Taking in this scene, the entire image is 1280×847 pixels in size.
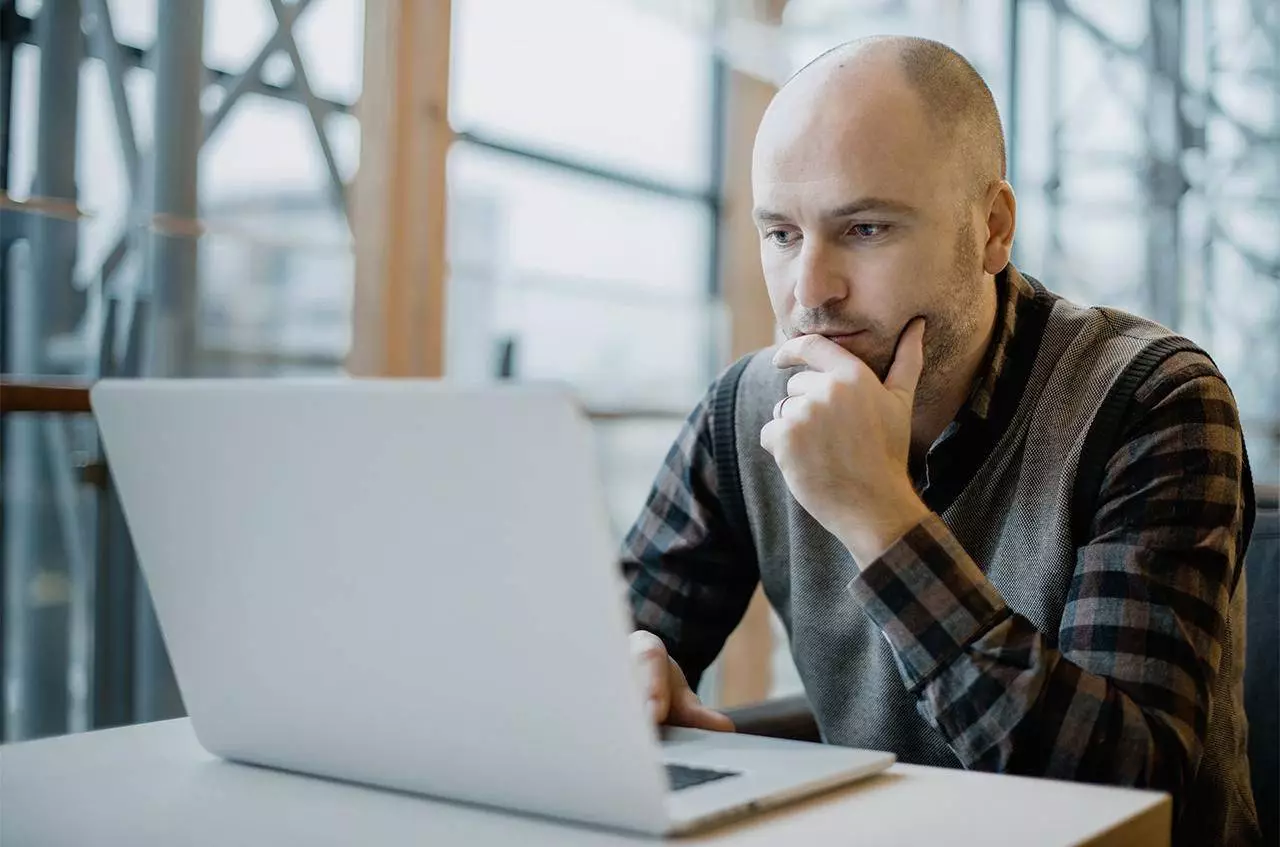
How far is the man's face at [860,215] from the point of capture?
1.19 m

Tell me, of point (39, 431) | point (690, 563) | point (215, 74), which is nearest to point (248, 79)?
point (215, 74)

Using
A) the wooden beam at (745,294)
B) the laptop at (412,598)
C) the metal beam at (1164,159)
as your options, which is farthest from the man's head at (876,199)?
the metal beam at (1164,159)

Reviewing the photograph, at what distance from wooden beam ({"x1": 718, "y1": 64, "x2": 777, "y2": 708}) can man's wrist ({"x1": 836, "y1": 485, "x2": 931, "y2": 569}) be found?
2.66m

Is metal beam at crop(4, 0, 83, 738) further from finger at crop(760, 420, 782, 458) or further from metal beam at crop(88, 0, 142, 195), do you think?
finger at crop(760, 420, 782, 458)

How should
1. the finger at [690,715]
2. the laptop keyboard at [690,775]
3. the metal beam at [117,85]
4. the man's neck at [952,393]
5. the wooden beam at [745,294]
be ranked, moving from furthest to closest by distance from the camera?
the wooden beam at [745,294], the metal beam at [117,85], the man's neck at [952,393], the finger at [690,715], the laptop keyboard at [690,775]

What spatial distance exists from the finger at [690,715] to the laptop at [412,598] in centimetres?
15

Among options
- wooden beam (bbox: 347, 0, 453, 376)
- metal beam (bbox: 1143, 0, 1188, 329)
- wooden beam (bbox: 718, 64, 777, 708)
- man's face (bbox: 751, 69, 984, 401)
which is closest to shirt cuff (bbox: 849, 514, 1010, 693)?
man's face (bbox: 751, 69, 984, 401)

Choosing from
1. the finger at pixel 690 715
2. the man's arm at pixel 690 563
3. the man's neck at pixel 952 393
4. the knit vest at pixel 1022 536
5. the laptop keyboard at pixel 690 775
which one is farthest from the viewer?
the man's arm at pixel 690 563

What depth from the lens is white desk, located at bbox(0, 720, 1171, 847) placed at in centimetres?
71

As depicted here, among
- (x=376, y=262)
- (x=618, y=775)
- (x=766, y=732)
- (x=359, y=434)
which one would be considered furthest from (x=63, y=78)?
(x=618, y=775)

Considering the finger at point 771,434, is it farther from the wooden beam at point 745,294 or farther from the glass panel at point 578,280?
the wooden beam at point 745,294

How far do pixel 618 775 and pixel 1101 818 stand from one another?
25 cm

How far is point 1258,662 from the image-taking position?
135cm

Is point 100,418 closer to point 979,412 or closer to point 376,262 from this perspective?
point 979,412
